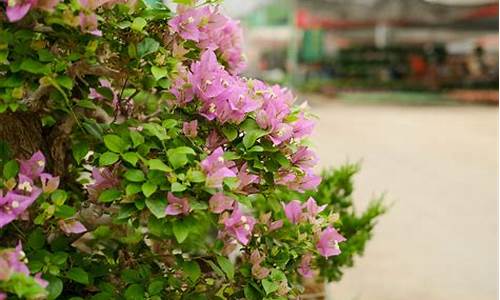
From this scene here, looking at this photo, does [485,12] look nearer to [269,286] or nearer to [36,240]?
[269,286]

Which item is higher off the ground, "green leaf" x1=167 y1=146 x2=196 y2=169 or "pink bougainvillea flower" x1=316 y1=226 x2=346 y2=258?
"green leaf" x1=167 y1=146 x2=196 y2=169

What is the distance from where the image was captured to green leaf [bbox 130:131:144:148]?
89 centimetres

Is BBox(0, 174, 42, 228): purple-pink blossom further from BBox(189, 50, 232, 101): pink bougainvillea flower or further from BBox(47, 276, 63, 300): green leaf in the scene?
BBox(189, 50, 232, 101): pink bougainvillea flower

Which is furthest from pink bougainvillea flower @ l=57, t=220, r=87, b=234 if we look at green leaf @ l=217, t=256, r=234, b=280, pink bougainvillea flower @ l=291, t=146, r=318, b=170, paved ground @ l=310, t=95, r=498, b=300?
paved ground @ l=310, t=95, r=498, b=300

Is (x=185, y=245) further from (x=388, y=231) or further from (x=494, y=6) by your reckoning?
(x=494, y=6)

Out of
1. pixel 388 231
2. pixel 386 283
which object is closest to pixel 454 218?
pixel 388 231

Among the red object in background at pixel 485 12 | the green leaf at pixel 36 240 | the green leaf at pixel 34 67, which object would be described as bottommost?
the red object in background at pixel 485 12

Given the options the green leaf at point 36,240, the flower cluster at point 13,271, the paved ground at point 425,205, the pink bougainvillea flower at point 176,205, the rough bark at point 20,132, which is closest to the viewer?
the flower cluster at point 13,271

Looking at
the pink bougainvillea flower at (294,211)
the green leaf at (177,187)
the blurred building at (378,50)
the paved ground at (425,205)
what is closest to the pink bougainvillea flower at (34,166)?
the green leaf at (177,187)

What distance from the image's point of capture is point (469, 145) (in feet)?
20.2

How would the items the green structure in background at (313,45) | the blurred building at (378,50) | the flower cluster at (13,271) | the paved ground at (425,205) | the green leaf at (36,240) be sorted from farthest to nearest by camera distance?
the green structure in background at (313,45) < the blurred building at (378,50) < the paved ground at (425,205) < the green leaf at (36,240) < the flower cluster at (13,271)

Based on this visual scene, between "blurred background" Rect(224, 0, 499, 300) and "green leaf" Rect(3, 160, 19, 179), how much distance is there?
80 cm

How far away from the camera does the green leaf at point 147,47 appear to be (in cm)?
90

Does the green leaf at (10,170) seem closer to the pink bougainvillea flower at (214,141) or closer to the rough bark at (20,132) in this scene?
the rough bark at (20,132)
